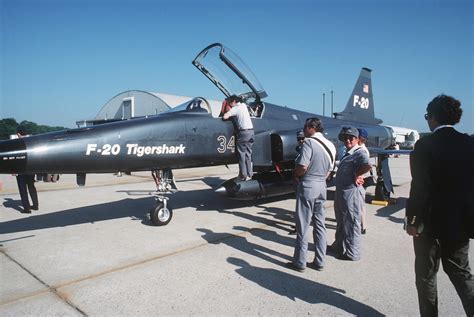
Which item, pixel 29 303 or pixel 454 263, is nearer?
pixel 454 263

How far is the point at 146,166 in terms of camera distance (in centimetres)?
538

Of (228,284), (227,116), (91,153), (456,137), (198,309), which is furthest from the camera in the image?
(227,116)

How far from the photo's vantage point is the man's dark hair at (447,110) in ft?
8.03

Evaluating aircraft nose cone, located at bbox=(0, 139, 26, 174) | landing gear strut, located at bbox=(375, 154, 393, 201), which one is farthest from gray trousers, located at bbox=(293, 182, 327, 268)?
landing gear strut, located at bbox=(375, 154, 393, 201)

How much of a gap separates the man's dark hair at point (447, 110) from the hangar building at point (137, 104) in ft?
85.4

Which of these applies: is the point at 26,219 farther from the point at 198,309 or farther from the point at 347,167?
the point at 347,167

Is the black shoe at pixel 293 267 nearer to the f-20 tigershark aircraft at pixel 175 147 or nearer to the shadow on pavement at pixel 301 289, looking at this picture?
the shadow on pavement at pixel 301 289

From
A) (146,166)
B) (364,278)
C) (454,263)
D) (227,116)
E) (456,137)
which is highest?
(227,116)

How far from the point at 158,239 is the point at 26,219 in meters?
3.27

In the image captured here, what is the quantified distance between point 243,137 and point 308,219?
2.81 meters

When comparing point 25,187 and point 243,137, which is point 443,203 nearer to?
point 243,137

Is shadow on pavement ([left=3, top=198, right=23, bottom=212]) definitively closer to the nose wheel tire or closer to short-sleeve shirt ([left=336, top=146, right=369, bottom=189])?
the nose wheel tire

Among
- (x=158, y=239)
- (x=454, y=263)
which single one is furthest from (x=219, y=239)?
(x=454, y=263)

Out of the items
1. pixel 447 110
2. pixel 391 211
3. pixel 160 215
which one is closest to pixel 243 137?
pixel 160 215
